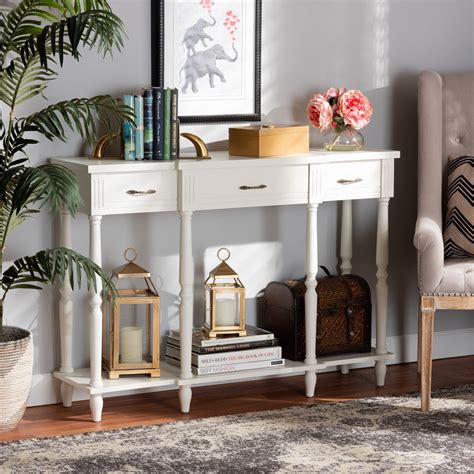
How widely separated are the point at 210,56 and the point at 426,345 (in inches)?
52.2

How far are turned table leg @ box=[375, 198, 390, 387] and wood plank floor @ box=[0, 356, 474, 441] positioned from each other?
8cm

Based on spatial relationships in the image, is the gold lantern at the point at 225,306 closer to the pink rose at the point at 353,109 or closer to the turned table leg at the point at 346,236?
the turned table leg at the point at 346,236

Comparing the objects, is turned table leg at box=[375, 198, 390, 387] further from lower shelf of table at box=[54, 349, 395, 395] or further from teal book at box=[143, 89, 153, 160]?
teal book at box=[143, 89, 153, 160]

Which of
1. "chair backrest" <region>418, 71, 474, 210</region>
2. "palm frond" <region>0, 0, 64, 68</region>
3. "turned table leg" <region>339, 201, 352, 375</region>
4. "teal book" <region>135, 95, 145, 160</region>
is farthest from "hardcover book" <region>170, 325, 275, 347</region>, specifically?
"palm frond" <region>0, 0, 64, 68</region>

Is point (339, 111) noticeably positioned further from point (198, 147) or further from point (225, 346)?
point (225, 346)

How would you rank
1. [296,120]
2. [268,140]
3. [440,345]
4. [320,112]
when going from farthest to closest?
[440,345]
[296,120]
[320,112]
[268,140]

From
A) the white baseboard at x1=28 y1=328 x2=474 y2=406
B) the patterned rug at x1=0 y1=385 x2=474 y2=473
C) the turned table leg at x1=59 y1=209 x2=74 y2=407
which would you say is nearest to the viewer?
the patterned rug at x1=0 y1=385 x2=474 y2=473

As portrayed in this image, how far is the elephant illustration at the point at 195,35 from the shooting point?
3.96 meters

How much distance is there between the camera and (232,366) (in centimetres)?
391

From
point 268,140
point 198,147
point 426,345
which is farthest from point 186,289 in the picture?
point 426,345

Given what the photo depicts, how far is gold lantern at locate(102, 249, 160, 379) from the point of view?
12.5 feet

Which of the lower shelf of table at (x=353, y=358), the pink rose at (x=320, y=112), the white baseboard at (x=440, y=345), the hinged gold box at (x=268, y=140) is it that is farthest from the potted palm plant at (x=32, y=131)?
the white baseboard at (x=440, y=345)

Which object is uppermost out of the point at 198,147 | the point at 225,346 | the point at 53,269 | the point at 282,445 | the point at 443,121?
the point at 443,121

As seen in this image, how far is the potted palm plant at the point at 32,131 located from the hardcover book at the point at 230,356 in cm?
50
